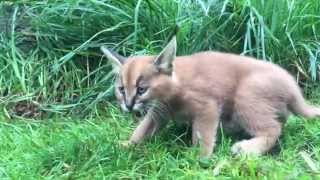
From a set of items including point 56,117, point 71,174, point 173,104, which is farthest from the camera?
point 56,117

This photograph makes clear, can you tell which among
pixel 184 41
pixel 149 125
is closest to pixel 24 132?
pixel 149 125

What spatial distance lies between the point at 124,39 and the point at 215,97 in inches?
78.0

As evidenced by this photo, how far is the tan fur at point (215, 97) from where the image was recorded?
555 cm

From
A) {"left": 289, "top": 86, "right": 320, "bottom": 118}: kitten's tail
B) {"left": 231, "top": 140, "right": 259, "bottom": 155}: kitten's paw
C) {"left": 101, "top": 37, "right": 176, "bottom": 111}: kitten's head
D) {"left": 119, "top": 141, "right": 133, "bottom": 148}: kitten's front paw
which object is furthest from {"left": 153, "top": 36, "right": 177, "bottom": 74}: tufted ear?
{"left": 289, "top": 86, "right": 320, "bottom": 118}: kitten's tail

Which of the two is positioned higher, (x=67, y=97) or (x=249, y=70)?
(x=249, y=70)

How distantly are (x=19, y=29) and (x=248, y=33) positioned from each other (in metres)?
2.28

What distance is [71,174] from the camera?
17.0 ft

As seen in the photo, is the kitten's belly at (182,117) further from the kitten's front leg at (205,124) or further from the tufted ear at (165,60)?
the tufted ear at (165,60)

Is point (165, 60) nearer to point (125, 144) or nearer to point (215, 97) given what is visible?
point (215, 97)

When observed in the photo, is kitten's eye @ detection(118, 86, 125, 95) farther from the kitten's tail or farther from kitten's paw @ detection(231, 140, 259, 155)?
the kitten's tail

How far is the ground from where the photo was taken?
507 cm

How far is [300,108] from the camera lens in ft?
19.5

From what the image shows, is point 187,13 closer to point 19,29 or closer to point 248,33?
point 248,33

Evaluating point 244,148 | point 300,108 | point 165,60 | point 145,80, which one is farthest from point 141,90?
point 300,108
